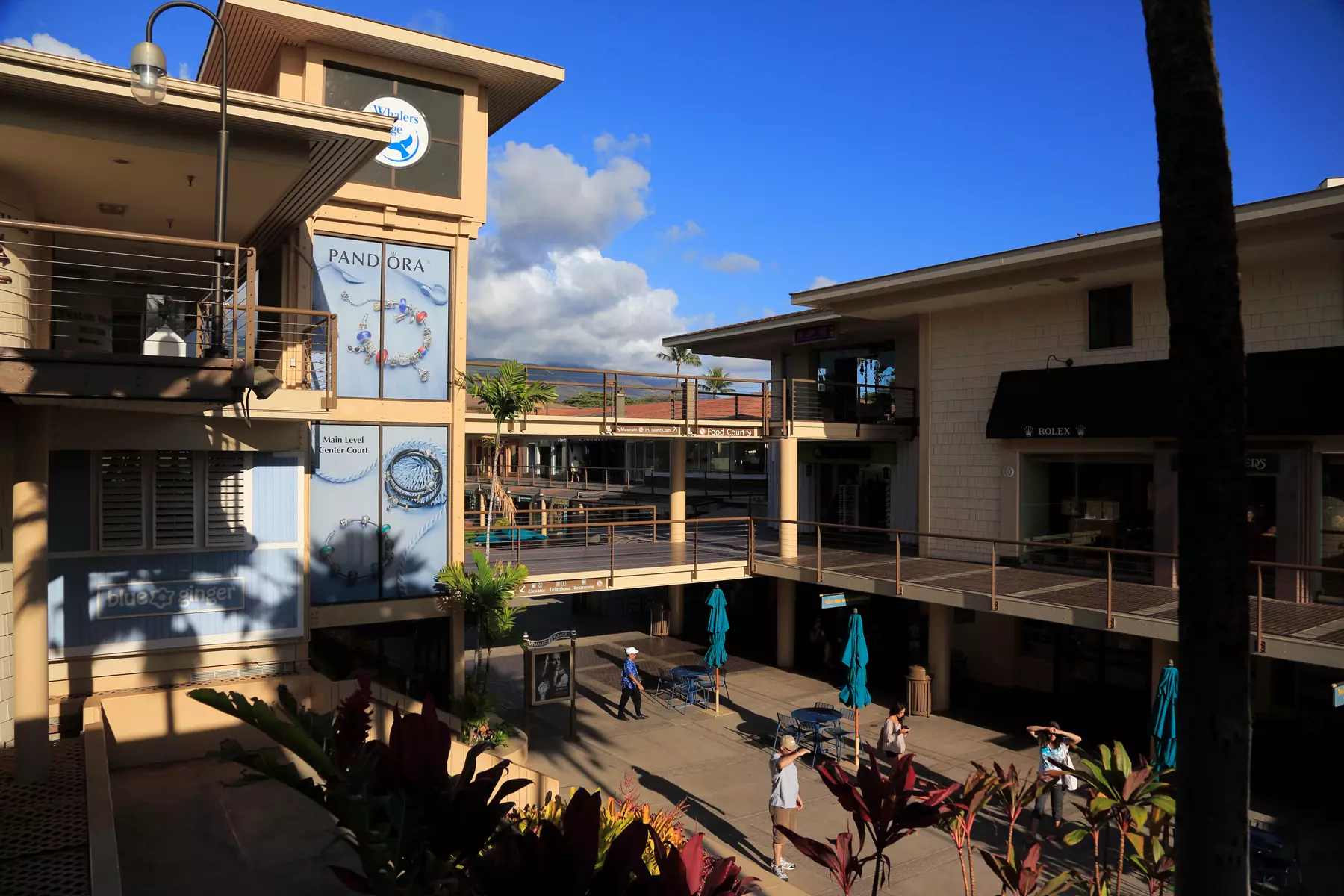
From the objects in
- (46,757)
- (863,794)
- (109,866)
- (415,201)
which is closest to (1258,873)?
(863,794)

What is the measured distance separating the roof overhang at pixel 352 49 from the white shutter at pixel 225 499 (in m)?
6.22

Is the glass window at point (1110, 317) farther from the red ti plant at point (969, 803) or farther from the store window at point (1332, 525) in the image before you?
the red ti plant at point (969, 803)

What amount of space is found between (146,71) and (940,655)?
1509 centimetres

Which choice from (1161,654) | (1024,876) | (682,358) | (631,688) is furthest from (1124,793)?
(682,358)

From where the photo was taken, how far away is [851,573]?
16609 millimetres

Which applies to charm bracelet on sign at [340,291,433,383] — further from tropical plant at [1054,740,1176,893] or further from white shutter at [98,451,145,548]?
tropical plant at [1054,740,1176,893]

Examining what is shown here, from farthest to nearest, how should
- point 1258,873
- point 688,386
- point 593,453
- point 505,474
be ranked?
point 593,453, point 505,474, point 688,386, point 1258,873

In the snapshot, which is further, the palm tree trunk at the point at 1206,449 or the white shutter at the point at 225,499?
the white shutter at the point at 225,499

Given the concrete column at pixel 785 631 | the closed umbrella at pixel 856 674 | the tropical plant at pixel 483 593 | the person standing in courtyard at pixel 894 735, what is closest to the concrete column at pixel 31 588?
the tropical plant at pixel 483 593

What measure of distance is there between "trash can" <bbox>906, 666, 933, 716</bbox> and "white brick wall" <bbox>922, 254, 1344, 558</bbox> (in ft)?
11.3

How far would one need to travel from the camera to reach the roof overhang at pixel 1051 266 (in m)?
11.8

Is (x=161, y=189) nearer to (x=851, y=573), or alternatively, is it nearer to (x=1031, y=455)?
(x=851, y=573)

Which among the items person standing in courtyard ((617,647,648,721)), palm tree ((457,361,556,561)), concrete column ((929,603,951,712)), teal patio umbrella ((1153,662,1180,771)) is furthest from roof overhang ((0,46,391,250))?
concrete column ((929,603,951,712))

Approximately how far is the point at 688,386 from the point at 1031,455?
24.0 ft
